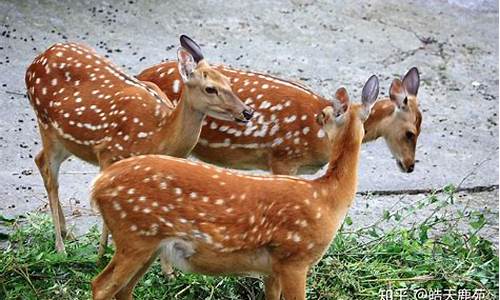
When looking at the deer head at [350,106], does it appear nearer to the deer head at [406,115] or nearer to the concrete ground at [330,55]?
the deer head at [406,115]

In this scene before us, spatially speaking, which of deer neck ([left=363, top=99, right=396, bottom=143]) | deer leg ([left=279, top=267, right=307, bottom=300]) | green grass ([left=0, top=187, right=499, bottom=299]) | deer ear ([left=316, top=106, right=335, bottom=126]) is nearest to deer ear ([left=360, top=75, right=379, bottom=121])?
deer ear ([left=316, top=106, right=335, bottom=126])

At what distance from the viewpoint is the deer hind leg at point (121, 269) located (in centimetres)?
501

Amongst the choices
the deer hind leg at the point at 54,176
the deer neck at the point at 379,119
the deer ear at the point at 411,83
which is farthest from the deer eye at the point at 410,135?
the deer hind leg at the point at 54,176

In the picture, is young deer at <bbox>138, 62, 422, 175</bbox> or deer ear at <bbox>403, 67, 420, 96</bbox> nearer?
young deer at <bbox>138, 62, 422, 175</bbox>

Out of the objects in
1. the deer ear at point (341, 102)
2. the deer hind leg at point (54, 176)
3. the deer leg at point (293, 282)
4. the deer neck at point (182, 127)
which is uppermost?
the deer ear at point (341, 102)

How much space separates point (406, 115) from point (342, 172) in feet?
4.91

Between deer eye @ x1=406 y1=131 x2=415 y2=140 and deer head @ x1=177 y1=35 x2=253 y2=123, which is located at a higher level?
deer eye @ x1=406 y1=131 x2=415 y2=140

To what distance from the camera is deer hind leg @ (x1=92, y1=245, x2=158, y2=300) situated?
5008 millimetres

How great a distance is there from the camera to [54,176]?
20.9 feet

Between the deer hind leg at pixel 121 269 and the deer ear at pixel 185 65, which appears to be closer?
the deer hind leg at pixel 121 269

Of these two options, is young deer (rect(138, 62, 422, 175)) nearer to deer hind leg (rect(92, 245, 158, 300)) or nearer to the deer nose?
the deer nose

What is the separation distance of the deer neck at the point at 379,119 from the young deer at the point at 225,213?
1.38 m

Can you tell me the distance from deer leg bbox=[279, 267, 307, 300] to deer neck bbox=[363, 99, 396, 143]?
173 centimetres

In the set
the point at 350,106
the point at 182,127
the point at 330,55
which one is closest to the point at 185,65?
the point at 182,127
